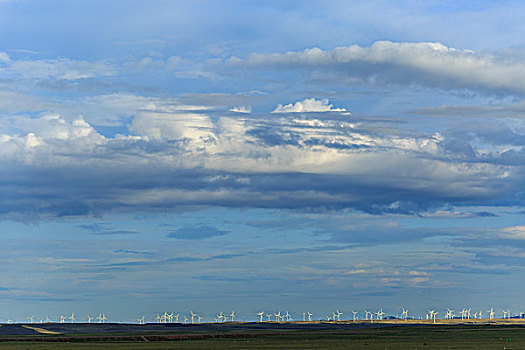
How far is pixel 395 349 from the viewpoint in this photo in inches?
6457

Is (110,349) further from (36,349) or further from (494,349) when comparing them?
(494,349)

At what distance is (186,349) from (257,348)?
682 inches

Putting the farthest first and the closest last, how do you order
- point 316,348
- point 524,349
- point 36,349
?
point 36,349
point 316,348
point 524,349

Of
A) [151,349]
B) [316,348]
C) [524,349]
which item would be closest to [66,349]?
[151,349]

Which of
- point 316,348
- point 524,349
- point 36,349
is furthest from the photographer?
point 36,349

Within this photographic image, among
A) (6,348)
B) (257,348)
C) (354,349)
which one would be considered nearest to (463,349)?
(354,349)

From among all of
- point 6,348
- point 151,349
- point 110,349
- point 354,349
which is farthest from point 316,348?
point 6,348

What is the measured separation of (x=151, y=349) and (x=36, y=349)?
32100mm

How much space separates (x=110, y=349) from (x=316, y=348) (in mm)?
51608

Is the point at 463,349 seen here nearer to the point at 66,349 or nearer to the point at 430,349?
the point at 430,349

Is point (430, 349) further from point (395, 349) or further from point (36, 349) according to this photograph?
point (36, 349)

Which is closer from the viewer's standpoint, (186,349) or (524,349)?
(524,349)

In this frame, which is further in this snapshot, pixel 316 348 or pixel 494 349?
pixel 316 348

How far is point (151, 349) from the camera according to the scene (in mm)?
177250
